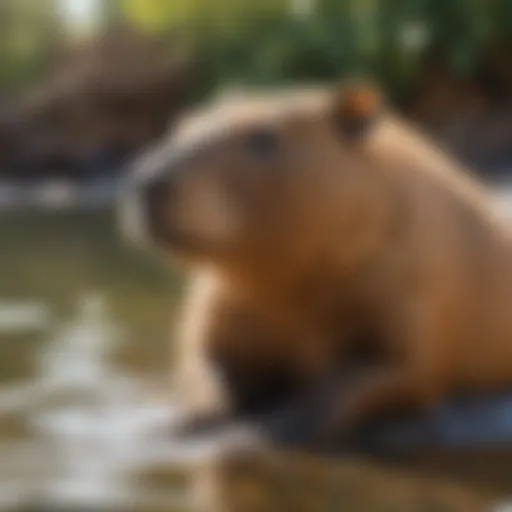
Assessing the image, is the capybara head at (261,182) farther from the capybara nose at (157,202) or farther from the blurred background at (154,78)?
the blurred background at (154,78)

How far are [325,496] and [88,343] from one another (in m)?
1.07

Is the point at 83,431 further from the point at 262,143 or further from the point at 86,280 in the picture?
the point at 86,280

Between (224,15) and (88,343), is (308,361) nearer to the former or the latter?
(88,343)

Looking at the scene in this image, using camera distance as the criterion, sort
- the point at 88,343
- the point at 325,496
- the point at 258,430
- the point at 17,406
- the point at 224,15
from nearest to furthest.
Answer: the point at 325,496 < the point at 258,430 < the point at 17,406 < the point at 88,343 < the point at 224,15

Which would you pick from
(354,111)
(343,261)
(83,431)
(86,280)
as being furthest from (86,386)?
(86,280)

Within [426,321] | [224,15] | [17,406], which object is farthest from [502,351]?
[224,15]

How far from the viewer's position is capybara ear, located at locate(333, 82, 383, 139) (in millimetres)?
2176

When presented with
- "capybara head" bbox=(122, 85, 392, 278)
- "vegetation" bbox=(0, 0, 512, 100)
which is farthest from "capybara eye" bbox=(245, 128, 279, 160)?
"vegetation" bbox=(0, 0, 512, 100)

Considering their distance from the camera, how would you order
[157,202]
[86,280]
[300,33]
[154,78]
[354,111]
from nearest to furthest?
1. [157,202]
2. [354,111]
3. [86,280]
4. [300,33]
5. [154,78]

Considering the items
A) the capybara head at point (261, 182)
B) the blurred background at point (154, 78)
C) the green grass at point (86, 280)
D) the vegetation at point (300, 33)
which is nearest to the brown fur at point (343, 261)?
the capybara head at point (261, 182)

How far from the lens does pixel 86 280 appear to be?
3.53 m

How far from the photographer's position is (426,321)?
2.13 m

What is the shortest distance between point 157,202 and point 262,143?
22 cm

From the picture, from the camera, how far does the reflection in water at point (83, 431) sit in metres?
1.76
